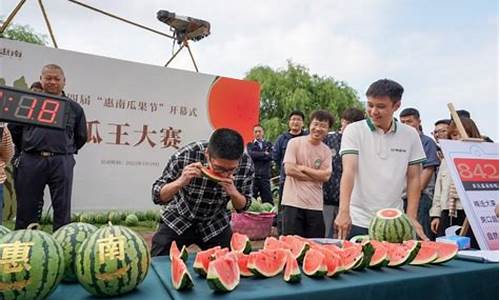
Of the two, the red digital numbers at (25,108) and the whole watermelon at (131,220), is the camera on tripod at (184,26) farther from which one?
the red digital numbers at (25,108)

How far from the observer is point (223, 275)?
1.48 meters

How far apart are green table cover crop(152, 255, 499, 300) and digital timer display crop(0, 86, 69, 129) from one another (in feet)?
2.29

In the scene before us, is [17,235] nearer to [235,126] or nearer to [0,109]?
[0,109]

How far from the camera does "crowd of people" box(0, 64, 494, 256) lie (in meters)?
2.62

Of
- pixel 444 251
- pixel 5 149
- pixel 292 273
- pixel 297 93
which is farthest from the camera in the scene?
pixel 297 93

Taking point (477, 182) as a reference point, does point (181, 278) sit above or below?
below

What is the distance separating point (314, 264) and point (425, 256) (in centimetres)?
66

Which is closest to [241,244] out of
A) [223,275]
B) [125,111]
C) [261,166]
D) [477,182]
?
[223,275]

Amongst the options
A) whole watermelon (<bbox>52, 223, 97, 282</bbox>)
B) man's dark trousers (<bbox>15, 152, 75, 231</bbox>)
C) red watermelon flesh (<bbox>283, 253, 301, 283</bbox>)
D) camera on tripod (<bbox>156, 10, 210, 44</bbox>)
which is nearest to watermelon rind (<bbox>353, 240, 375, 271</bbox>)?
red watermelon flesh (<bbox>283, 253, 301, 283</bbox>)

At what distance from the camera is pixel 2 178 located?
12.0 ft

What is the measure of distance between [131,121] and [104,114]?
1.52ft

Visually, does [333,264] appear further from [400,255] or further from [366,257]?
[400,255]

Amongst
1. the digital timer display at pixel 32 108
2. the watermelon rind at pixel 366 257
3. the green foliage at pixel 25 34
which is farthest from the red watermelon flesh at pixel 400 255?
the green foliage at pixel 25 34

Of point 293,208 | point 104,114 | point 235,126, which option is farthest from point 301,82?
point 293,208
